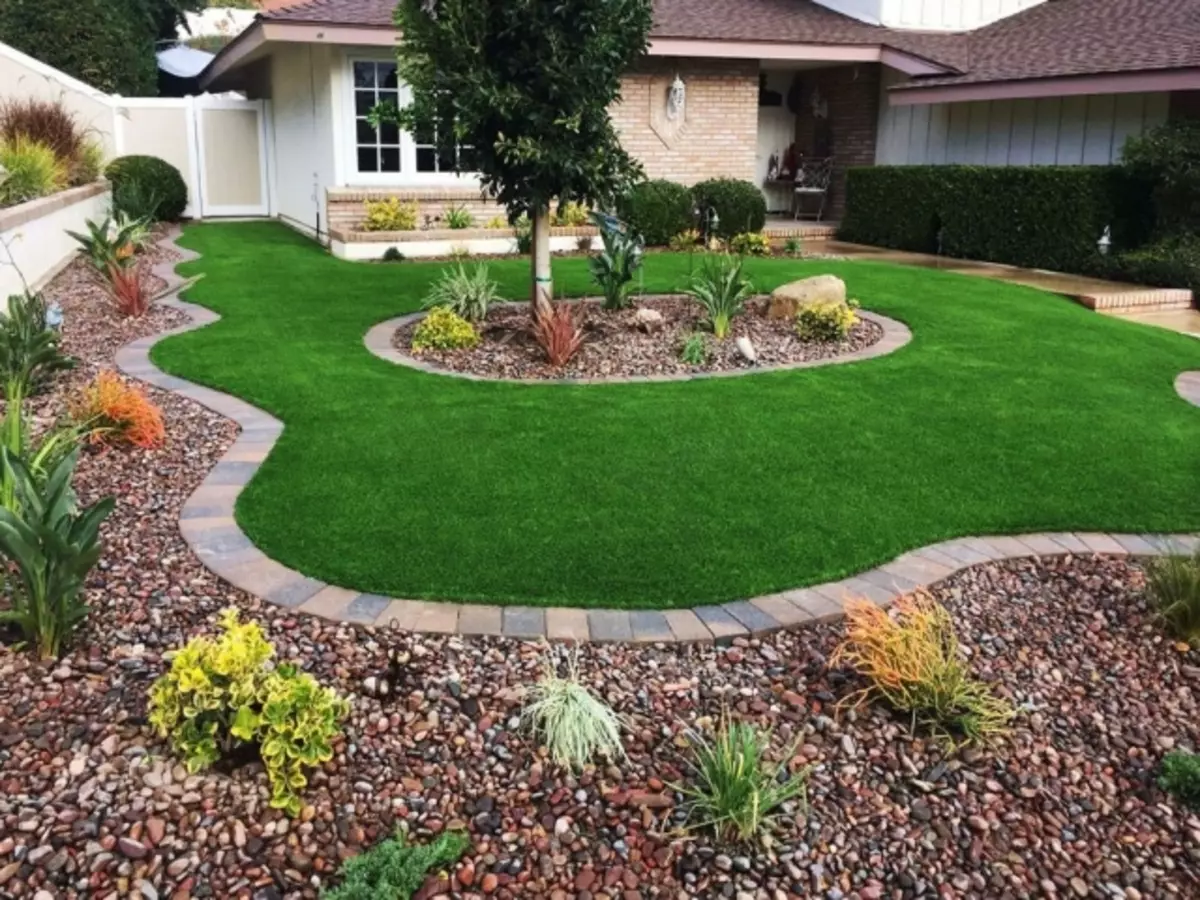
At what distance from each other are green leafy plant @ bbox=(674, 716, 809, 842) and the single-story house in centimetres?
978

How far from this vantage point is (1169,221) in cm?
1194

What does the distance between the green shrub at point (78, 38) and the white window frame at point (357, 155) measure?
8.14 meters

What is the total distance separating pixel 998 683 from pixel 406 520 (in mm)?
2522

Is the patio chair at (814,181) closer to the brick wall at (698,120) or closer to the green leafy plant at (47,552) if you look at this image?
the brick wall at (698,120)

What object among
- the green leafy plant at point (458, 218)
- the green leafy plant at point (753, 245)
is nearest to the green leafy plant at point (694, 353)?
the green leafy plant at point (753, 245)

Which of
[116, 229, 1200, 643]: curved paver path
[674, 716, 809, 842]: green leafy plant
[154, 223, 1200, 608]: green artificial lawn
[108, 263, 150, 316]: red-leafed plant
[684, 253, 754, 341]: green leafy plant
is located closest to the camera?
[674, 716, 809, 842]: green leafy plant

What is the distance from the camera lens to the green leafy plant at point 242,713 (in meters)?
2.78

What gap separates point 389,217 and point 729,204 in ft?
16.0

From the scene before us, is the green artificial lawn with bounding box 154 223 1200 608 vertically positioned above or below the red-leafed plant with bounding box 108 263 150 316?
below

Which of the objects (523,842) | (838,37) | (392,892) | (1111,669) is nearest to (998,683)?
(1111,669)

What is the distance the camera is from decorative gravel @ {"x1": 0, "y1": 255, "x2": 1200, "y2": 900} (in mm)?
2598

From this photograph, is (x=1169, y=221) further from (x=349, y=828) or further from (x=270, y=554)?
(x=349, y=828)

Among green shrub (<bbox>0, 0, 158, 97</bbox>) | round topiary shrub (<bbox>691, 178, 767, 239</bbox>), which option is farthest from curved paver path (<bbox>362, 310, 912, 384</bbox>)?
green shrub (<bbox>0, 0, 158, 97</bbox>)

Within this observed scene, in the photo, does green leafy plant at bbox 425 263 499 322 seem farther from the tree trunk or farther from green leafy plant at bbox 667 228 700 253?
green leafy plant at bbox 667 228 700 253
